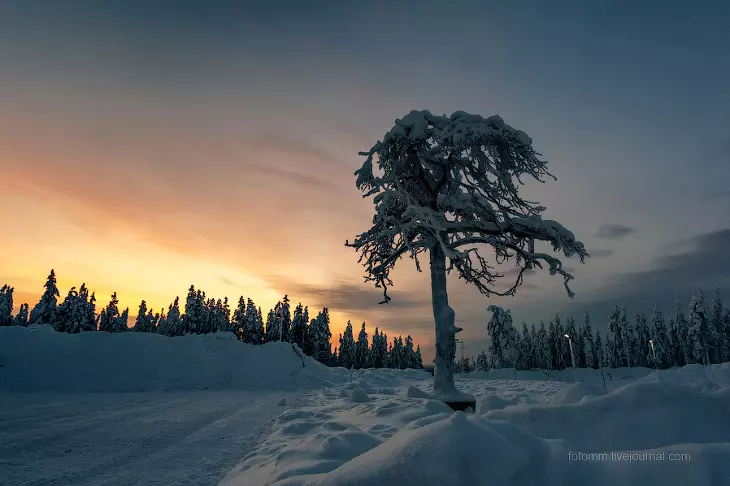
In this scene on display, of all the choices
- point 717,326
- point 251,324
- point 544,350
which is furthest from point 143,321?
point 717,326

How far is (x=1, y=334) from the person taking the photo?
1952cm

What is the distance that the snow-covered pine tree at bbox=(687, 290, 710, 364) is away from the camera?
63.9 meters

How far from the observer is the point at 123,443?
607cm

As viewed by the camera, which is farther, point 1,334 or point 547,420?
point 1,334

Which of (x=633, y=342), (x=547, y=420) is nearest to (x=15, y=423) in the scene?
(x=547, y=420)

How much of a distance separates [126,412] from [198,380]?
38.1 ft

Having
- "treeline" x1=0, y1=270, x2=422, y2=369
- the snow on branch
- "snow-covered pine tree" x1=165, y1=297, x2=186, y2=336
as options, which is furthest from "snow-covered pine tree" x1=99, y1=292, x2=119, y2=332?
the snow on branch

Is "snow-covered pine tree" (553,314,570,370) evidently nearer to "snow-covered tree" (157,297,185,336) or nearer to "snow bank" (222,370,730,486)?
"snow-covered tree" (157,297,185,336)

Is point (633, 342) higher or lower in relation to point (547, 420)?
lower

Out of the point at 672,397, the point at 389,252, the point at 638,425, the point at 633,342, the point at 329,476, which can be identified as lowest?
the point at 633,342

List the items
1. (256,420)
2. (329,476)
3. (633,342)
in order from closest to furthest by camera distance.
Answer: (329,476), (256,420), (633,342)

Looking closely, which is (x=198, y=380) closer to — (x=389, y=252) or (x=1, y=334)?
(x=1, y=334)

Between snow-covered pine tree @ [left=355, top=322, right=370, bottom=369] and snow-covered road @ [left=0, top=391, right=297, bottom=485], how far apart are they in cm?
7869

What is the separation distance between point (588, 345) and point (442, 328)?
349ft
